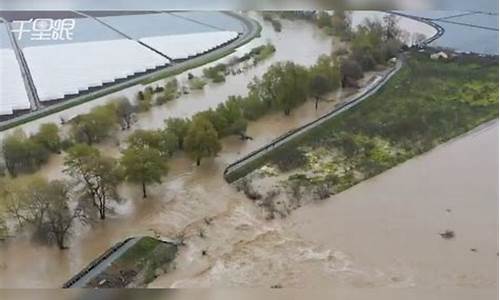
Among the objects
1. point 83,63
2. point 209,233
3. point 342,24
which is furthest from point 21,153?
point 342,24

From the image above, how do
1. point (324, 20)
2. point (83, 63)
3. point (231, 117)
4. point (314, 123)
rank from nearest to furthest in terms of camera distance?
point (324, 20) → point (83, 63) → point (231, 117) → point (314, 123)

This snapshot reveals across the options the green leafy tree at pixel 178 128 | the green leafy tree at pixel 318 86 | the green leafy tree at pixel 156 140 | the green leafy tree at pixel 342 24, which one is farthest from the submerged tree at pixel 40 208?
the green leafy tree at pixel 342 24

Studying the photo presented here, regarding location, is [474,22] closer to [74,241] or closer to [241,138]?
[241,138]

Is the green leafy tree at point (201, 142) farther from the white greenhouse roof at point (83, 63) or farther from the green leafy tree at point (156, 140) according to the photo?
the white greenhouse roof at point (83, 63)

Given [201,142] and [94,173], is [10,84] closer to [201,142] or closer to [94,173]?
[94,173]

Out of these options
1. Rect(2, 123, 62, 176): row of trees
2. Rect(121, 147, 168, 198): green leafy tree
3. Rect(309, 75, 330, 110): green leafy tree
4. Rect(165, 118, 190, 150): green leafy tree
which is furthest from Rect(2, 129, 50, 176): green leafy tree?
Rect(309, 75, 330, 110): green leafy tree

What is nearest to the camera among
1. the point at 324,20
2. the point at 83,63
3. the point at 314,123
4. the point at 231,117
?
the point at 324,20
